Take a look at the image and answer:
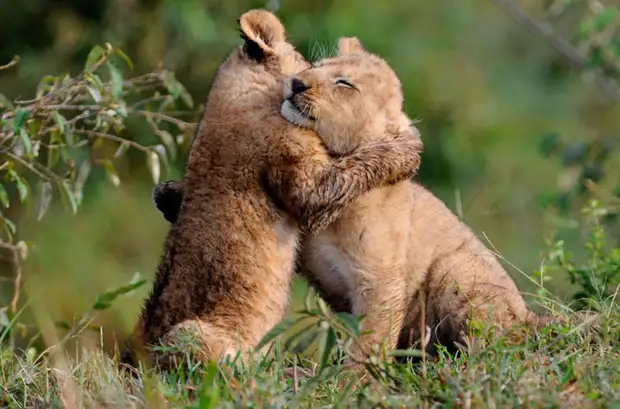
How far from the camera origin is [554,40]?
9320mm

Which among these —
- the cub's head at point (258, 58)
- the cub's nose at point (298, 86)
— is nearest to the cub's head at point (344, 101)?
the cub's nose at point (298, 86)

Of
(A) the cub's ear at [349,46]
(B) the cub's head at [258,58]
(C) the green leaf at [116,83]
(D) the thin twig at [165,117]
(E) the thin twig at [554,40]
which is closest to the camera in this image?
(B) the cub's head at [258,58]

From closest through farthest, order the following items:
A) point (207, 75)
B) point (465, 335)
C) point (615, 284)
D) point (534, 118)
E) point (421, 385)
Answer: point (421, 385)
point (465, 335)
point (615, 284)
point (207, 75)
point (534, 118)

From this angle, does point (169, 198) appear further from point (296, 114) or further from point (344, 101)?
point (344, 101)

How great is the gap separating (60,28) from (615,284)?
21.3 ft

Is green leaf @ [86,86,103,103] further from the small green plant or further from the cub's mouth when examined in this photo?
the small green plant

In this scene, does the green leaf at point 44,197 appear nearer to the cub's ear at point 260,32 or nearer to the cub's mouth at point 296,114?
the cub's ear at point 260,32

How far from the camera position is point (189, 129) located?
747cm

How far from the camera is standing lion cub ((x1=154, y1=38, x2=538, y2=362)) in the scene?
534cm

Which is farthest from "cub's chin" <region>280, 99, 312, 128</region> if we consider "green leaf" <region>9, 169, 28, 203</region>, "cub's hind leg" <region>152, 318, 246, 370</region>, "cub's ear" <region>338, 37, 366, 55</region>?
"green leaf" <region>9, 169, 28, 203</region>

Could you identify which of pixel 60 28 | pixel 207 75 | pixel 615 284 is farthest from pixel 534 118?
pixel 615 284

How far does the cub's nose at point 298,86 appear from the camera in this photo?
5387 mm

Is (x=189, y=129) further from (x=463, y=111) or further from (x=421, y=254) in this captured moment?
(x=463, y=111)

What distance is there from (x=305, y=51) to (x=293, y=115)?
4.22m
